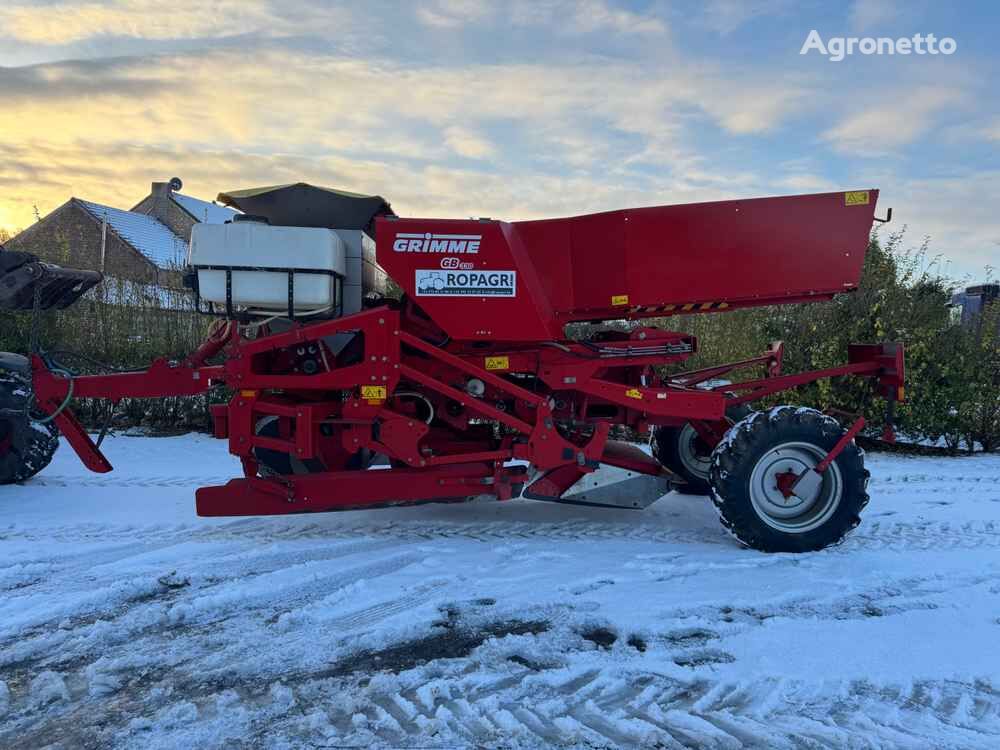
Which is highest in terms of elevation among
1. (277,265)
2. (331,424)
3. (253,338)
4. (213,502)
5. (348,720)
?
(277,265)

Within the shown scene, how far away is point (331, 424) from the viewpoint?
15.1 feet

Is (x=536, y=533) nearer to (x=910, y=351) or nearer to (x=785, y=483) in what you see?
(x=785, y=483)

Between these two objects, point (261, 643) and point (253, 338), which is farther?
point (253, 338)

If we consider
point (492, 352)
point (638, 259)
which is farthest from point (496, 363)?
point (638, 259)

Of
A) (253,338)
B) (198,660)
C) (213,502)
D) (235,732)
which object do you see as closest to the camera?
(235,732)

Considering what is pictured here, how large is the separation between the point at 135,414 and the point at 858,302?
824 cm

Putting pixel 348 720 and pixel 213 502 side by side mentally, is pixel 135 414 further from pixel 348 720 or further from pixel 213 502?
pixel 348 720

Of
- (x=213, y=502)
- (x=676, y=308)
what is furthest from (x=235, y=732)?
(x=676, y=308)

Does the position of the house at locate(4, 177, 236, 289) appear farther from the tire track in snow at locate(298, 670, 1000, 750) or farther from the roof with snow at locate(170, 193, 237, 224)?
the tire track in snow at locate(298, 670, 1000, 750)

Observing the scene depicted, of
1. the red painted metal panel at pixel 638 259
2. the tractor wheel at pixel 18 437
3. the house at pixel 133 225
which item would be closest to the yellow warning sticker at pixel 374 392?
the red painted metal panel at pixel 638 259

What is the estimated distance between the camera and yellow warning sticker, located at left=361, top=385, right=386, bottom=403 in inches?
165

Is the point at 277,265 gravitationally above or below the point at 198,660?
above

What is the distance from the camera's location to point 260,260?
4.11m

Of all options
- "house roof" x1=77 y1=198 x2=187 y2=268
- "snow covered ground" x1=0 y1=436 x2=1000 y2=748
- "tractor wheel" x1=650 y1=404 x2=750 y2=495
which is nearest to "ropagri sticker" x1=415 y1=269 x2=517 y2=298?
"snow covered ground" x1=0 y1=436 x2=1000 y2=748
